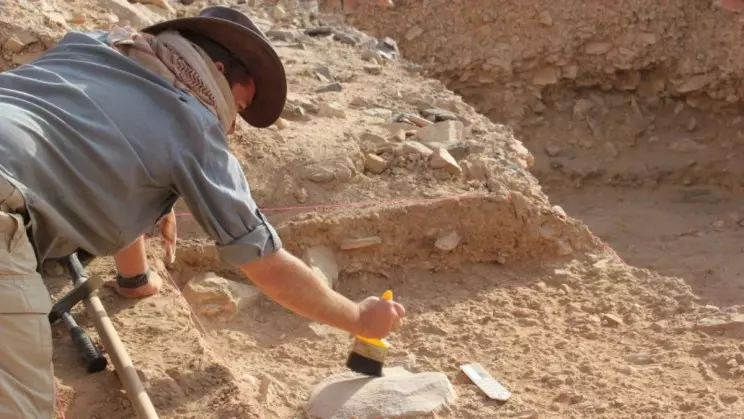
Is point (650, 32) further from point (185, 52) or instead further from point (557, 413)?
point (185, 52)

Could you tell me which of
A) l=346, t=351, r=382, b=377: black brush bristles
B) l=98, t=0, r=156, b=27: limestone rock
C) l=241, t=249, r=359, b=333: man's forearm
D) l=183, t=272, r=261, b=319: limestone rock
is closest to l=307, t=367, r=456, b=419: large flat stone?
l=346, t=351, r=382, b=377: black brush bristles

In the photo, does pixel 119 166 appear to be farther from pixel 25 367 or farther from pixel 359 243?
pixel 359 243

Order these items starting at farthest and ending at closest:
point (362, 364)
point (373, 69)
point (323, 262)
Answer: point (373, 69) → point (323, 262) → point (362, 364)

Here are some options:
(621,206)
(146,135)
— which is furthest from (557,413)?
(621,206)

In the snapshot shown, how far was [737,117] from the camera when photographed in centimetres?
770

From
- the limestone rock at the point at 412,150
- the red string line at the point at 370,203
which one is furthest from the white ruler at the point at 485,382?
the limestone rock at the point at 412,150

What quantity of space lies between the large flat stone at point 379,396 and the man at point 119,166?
479 millimetres

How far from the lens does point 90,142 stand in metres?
2.38

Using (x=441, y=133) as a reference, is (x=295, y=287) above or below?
below

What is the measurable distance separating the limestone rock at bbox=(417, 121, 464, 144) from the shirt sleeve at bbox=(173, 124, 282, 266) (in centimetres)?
250

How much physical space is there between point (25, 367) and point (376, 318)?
1.04 meters

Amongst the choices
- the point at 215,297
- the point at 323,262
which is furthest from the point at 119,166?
the point at 323,262

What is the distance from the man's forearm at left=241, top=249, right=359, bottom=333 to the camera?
8.36ft

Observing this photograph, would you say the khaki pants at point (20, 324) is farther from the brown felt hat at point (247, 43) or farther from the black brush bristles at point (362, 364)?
the black brush bristles at point (362, 364)
